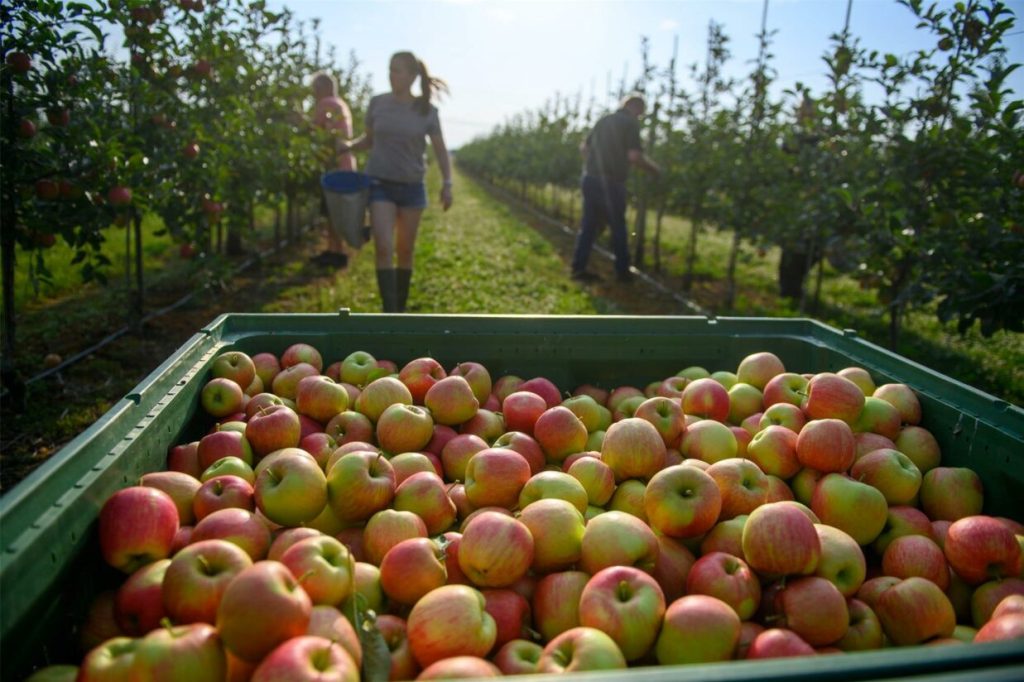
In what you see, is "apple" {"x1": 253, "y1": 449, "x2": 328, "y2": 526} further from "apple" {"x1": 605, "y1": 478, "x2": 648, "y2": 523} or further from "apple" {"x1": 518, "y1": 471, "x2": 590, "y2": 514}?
"apple" {"x1": 605, "y1": 478, "x2": 648, "y2": 523}

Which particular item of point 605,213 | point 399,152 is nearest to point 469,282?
point 605,213

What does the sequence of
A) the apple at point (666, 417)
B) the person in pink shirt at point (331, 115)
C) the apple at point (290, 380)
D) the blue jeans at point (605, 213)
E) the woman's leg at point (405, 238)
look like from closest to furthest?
the apple at point (666, 417)
the apple at point (290, 380)
the woman's leg at point (405, 238)
the person in pink shirt at point (331, 115)
the blue jeans at point (605, 213)

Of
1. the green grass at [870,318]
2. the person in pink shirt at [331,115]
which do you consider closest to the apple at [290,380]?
the green grass at [870,318]

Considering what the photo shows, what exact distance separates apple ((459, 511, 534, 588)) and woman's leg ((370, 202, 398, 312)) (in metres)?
4.76

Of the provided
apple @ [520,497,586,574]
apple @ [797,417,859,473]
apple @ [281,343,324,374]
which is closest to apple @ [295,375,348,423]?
apple @ [281,343,324,374]

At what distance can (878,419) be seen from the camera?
2482 mm

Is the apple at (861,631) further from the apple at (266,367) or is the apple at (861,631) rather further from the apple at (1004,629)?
the apple at (266,367)

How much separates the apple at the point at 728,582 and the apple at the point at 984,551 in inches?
21.6

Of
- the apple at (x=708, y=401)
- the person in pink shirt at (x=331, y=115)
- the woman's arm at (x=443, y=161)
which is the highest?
the person in pink shirt at (x=331, y=115)

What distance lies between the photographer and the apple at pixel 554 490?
209 centimetres

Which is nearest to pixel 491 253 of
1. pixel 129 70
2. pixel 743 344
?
pixel 129 70

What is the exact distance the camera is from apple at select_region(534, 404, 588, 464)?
252 centimetres

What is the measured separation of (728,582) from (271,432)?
1.42m

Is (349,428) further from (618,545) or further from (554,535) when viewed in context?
(618,545)
